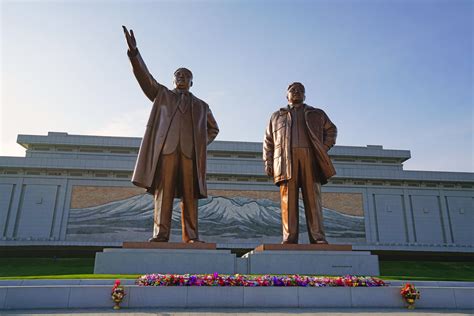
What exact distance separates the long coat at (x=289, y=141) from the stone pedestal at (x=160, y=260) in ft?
6.91

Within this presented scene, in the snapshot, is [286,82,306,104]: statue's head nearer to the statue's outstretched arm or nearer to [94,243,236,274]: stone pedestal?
the statue's outstretched arm

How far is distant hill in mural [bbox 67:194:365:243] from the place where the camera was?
79.3 feet

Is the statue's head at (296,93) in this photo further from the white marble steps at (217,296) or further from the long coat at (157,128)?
the white marble steps at (217,296)

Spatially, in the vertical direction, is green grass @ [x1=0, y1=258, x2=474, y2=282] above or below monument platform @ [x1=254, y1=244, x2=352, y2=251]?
below

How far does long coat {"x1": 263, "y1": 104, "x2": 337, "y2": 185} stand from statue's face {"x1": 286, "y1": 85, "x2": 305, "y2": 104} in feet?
0.61

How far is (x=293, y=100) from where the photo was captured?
8.34 meters

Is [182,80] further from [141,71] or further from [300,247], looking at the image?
[300,247]

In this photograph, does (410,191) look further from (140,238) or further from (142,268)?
(142,268)

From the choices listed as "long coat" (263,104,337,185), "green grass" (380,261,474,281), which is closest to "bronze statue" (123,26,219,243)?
"long coat" (263,104,337,185)

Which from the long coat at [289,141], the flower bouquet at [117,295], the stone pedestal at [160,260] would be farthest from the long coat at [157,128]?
the flower bouquet at [117,295]

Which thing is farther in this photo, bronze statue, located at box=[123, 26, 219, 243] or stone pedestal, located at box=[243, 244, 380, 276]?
bronze statue, located at box=[123, 26, 219, 243]

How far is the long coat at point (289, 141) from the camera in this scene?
789 centimetres

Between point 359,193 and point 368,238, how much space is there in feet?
9.73

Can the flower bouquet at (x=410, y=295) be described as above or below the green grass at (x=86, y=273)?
below
